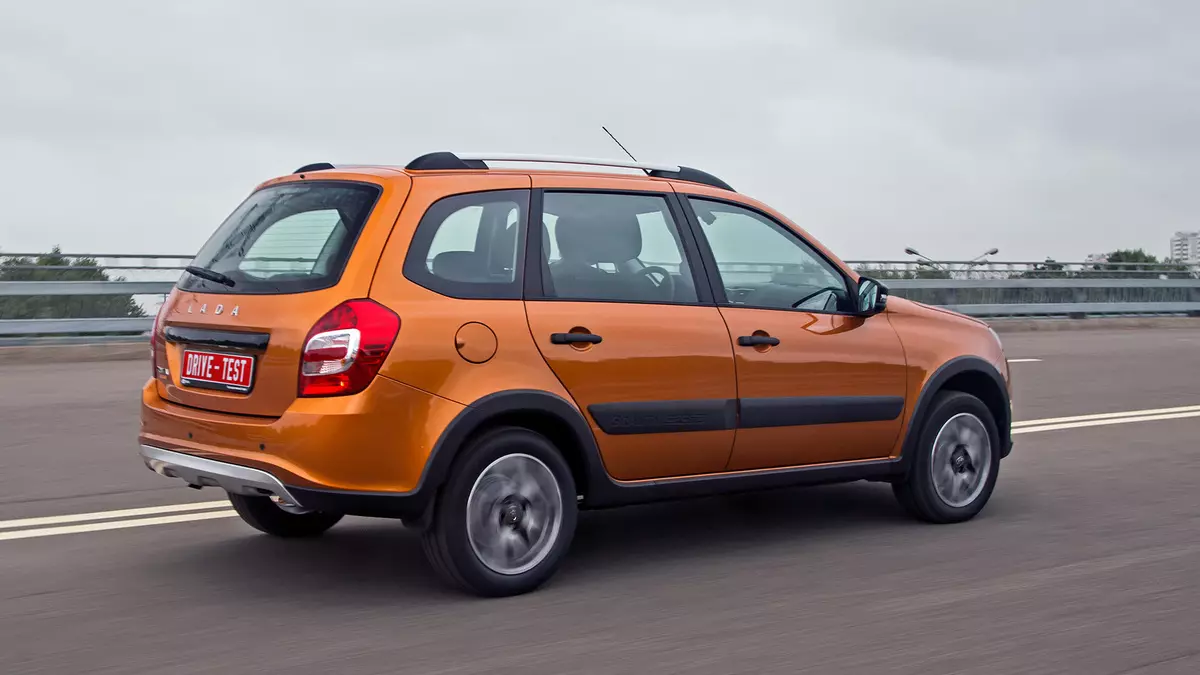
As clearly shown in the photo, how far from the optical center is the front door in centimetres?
631

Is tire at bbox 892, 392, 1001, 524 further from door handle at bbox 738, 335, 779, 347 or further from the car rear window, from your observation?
the car rear window

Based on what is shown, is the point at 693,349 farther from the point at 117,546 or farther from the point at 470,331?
the point at 117,546

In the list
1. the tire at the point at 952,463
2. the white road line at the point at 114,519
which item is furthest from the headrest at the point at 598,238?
the white road line at the point at 114,519

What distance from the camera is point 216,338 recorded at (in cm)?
555

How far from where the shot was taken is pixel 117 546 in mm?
6434

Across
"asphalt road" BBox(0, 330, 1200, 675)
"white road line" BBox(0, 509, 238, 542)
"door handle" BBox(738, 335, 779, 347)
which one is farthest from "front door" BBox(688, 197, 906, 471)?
"white road line" BBox(0, 509, 238, 542)

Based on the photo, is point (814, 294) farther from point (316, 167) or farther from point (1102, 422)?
point (1102, 422)

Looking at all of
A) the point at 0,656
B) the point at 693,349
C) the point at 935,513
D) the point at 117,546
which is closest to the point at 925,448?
the point at 935,513

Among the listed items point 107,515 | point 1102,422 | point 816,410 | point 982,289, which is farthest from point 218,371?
point 982,289

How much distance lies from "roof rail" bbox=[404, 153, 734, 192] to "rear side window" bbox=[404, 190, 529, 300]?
0.18 m

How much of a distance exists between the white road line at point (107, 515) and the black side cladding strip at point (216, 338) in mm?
1573

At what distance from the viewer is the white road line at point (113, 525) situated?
666cm

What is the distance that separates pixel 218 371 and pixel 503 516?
1.23 m

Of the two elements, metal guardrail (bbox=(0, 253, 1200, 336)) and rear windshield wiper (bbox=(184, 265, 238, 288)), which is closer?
rear windshield wiper (bbox=(184, 265, 238, 288))
